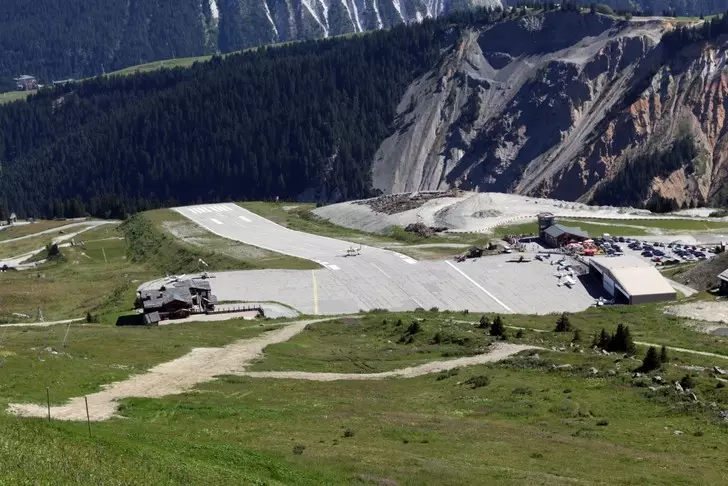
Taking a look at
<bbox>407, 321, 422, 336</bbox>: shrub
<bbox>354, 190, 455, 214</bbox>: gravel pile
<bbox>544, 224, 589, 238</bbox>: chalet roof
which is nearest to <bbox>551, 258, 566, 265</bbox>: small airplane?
<bbox>544, 224, 589, 238</bbox>: chalet roof

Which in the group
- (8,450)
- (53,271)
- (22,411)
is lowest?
(53,271)

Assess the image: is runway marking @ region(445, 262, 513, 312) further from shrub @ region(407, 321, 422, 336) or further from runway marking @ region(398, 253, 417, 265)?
shrub @ region(407, 321, 422, 336)

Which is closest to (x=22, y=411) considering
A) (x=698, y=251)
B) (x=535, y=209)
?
(x=698, y=251)

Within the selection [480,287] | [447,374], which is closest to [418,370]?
[447,374]

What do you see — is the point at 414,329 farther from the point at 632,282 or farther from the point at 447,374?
the point at 632,282

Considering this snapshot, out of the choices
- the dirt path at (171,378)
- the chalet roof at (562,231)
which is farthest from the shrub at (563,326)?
the chalet roof at (562,231)

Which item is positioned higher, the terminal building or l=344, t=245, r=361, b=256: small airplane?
the terminal building

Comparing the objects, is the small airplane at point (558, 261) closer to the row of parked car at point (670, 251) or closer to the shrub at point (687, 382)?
the row of parked car at point (670, 251)

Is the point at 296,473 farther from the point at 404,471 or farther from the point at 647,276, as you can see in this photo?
the point at 647,276
